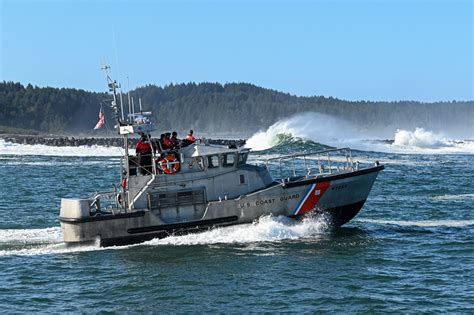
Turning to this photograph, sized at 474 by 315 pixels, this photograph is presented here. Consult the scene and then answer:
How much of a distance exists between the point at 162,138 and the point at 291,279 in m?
6.64

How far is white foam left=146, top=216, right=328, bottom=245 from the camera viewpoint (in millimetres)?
21875

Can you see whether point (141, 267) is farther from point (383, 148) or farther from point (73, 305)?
point (383, 148)

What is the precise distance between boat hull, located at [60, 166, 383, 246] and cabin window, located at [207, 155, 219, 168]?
106 cm

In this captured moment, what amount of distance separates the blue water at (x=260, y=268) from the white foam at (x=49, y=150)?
52.2 metres

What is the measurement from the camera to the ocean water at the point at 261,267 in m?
16.3

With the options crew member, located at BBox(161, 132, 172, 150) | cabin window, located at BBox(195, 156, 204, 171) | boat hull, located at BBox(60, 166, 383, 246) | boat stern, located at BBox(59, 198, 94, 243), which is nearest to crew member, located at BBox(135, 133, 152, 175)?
crew member, located at BBox(161, 132, 172, 150)

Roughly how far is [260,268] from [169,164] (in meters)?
4.75

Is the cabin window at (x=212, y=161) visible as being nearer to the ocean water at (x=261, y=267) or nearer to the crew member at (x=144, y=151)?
the crew member at (x=144, y=151)

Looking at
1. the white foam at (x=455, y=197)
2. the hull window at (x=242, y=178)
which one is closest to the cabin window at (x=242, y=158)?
the hull window at (x=242, y=178)

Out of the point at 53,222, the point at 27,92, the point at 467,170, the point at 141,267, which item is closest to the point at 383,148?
the point at 467,170

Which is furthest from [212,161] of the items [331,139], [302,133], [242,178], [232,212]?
[331,139]

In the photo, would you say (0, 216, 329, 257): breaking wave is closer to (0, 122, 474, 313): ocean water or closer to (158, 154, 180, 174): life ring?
(0, 122, 474, 313): ocean water

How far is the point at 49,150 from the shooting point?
277 ft

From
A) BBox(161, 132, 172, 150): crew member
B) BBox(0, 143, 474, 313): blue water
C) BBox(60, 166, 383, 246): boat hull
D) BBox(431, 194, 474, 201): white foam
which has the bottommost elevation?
BBox(0, 143, 474, 313): blue water
